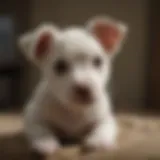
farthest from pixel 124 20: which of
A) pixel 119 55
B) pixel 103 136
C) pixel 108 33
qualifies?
pixel 103 136

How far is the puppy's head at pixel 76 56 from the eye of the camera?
800 mm

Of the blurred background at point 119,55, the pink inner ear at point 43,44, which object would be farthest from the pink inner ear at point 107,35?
the blurred background at point 119,55

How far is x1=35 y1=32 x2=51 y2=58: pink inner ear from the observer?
2.85 feet

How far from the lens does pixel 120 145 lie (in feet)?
2.82

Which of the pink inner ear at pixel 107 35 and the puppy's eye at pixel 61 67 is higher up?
the pink inner ear at pixel 107 35

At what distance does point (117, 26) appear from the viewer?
2.99ft

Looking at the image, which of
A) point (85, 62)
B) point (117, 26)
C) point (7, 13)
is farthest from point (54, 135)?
point (7, 13)

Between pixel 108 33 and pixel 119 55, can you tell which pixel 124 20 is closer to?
pixel 119 55

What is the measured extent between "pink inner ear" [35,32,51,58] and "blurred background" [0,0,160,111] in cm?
111

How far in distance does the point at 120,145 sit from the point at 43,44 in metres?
0.25

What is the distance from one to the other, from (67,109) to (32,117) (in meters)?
0.08

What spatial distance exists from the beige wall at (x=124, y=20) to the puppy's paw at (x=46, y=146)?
1.17m

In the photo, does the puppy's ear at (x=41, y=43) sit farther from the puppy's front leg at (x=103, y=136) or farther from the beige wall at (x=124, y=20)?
the beige wall at (x=124, y=20)

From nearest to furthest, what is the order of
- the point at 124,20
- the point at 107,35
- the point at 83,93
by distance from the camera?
the point at 83,93 → the point at 107,35 → the point at 124,20
